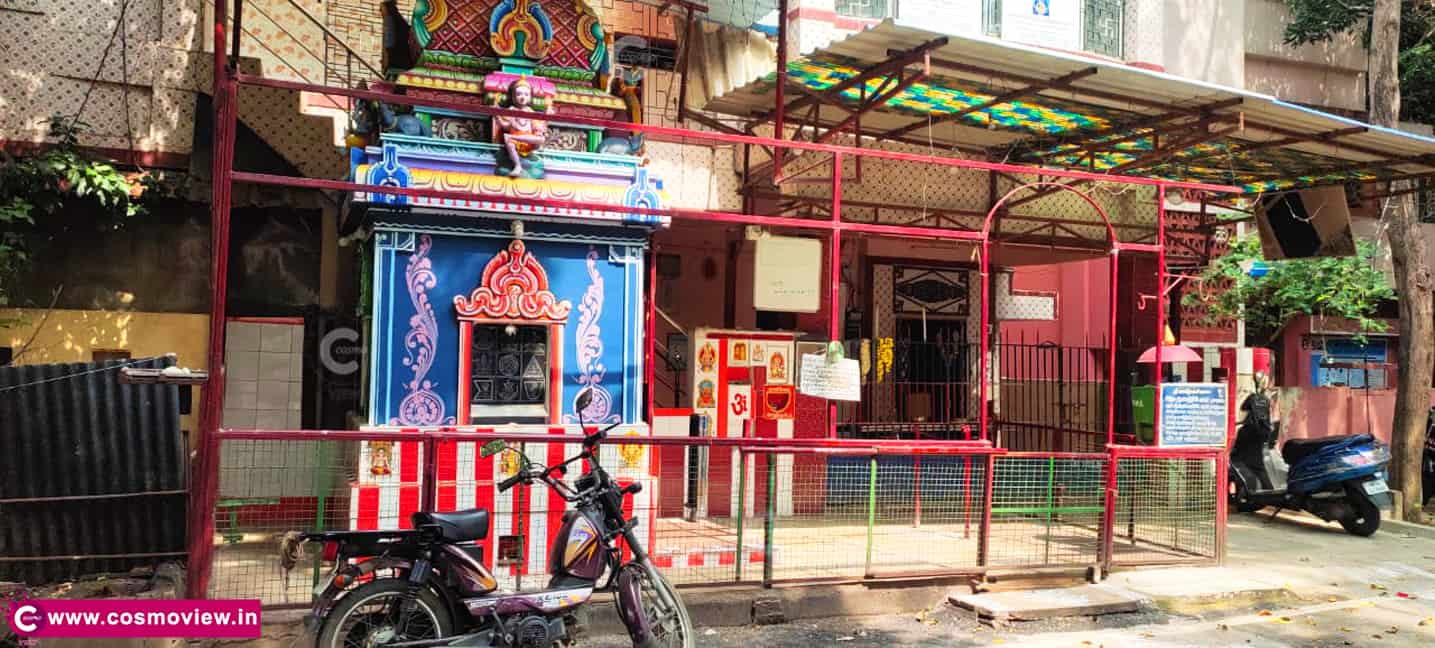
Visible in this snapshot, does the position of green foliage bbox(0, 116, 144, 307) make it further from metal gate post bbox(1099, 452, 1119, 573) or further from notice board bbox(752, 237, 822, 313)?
metal gate post bbox(1099, 452, 1119, 573)

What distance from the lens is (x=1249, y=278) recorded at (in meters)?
13.7

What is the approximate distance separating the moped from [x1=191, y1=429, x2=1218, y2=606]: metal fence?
0.75 meters

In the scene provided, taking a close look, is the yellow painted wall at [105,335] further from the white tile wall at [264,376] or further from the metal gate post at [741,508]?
the metal gate post at [741,508]

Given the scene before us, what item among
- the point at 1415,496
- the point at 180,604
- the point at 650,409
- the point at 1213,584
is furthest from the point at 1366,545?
the point at 180,604

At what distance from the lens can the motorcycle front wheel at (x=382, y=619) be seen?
199 inches

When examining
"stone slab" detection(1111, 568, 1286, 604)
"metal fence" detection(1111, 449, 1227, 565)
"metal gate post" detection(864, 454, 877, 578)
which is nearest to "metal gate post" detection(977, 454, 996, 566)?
"metal gate post" detection(864, 454, 877, 578)

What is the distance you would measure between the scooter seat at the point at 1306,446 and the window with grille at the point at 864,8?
22.9ft

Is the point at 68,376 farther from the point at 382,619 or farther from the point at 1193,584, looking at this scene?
the point at 1193,584

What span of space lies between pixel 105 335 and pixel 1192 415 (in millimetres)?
9833

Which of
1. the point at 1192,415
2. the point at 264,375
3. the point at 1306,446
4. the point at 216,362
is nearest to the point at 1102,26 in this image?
the point at 1306,446

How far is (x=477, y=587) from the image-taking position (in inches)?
210

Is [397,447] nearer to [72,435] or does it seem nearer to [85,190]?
[72,435]

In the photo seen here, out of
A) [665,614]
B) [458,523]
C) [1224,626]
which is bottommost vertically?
[1224,626]

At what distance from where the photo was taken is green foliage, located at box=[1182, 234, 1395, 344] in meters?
12.9
